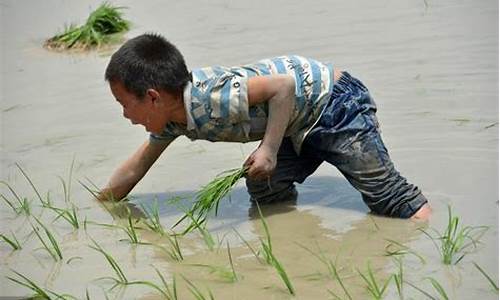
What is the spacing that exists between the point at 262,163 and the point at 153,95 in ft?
1.71

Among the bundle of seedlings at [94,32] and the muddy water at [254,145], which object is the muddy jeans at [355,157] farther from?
the bundle of seedlings at [94,32]

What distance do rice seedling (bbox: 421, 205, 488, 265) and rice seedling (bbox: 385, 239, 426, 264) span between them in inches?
3.5

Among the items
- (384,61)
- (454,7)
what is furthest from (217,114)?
(454,7)

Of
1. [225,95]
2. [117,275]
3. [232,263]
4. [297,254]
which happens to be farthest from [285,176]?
[117,275]

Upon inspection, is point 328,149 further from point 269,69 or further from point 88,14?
point 88,14

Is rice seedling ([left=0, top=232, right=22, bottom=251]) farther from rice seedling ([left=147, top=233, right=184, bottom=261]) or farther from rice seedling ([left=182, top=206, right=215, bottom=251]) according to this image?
rice seedling ([left=182, top=206, right=215, bottom=251])

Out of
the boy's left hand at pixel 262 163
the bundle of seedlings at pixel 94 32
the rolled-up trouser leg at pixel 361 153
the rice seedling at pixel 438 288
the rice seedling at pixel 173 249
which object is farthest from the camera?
the bundle of seedlings at pixel 94 32

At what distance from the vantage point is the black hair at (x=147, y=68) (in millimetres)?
3893

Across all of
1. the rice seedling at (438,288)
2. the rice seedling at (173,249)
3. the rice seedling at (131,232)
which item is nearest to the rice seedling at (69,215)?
the rice seedling at (131,232)

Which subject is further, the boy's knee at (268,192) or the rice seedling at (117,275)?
the boy's knee at (268,192)

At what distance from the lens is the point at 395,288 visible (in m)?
3.25

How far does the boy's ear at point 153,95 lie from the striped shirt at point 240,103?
116 millimetres

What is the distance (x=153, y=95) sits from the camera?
3.92 meters

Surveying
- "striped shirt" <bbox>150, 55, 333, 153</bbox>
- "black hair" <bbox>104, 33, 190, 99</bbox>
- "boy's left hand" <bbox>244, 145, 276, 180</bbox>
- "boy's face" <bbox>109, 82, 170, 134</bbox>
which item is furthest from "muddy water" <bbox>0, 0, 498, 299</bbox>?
"black hair" <bbox>104, 33, 190, 99</bbox>
